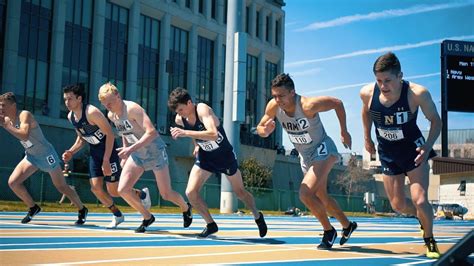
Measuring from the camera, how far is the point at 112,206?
10.3 metres

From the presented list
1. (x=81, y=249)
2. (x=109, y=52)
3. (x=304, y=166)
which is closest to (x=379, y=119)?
(x=304, y=166)

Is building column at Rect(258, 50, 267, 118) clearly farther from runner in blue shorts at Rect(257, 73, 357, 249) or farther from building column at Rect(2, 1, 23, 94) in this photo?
runner in blue shorts at Rect(257, 73, 357, 249)

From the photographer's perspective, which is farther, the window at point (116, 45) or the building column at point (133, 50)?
the building column at point (133, 50)

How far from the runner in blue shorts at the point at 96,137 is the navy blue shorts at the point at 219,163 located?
1.81 m

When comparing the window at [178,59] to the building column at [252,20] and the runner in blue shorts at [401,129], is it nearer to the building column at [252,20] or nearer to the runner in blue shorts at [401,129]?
the building column at [252,20]

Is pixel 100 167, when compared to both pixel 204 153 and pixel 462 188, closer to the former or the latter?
pixel 204 153

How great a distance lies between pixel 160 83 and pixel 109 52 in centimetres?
569

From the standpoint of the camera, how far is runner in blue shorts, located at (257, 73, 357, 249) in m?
6.96

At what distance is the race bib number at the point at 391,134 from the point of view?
6.48m

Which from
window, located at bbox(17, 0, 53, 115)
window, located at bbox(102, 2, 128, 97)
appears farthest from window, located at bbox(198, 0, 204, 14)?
window, located at bbox(17, 0, 53, 115)

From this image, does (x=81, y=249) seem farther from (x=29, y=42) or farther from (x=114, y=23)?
(x=114, y=23)

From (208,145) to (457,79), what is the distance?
2914 centimetres

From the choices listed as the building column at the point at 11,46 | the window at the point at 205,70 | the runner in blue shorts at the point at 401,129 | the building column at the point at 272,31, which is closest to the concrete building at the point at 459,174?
the window at the point at 205,70

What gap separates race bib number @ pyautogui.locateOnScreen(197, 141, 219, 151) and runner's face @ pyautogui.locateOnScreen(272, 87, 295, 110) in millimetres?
1622
